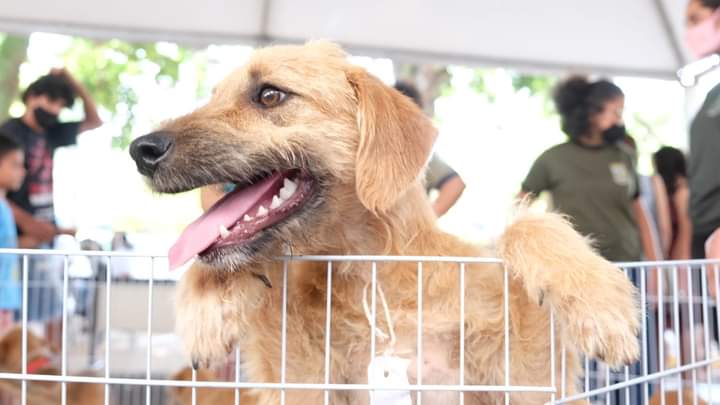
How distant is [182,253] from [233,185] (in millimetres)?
245

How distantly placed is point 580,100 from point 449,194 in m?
0.76

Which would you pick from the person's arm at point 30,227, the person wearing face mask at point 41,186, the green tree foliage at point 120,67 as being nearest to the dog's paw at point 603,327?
the person wearing face mask at point 41,186

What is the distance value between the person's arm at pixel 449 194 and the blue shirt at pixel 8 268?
169cm

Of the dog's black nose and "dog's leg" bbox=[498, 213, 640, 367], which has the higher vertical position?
the dog's black nose

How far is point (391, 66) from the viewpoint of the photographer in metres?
5.43

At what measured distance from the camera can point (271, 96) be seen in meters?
1.80

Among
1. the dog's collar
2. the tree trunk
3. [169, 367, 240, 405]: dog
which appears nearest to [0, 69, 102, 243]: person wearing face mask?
the dog's collar

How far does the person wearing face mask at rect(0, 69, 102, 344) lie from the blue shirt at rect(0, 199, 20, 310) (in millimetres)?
290

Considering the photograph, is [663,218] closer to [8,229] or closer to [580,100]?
[580,100]

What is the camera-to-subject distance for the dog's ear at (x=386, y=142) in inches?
64.9

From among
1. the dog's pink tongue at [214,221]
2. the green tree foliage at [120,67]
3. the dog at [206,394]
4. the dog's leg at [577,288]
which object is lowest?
the dog at [206,394]

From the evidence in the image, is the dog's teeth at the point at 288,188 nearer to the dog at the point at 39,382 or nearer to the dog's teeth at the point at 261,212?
the dog's teeth at the point at 261,212

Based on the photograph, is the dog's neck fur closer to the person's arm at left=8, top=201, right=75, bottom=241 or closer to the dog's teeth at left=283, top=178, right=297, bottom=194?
the dog's teeth at left=283, top=178, right=297, bottom=194

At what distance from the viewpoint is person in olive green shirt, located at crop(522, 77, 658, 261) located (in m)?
3.42
